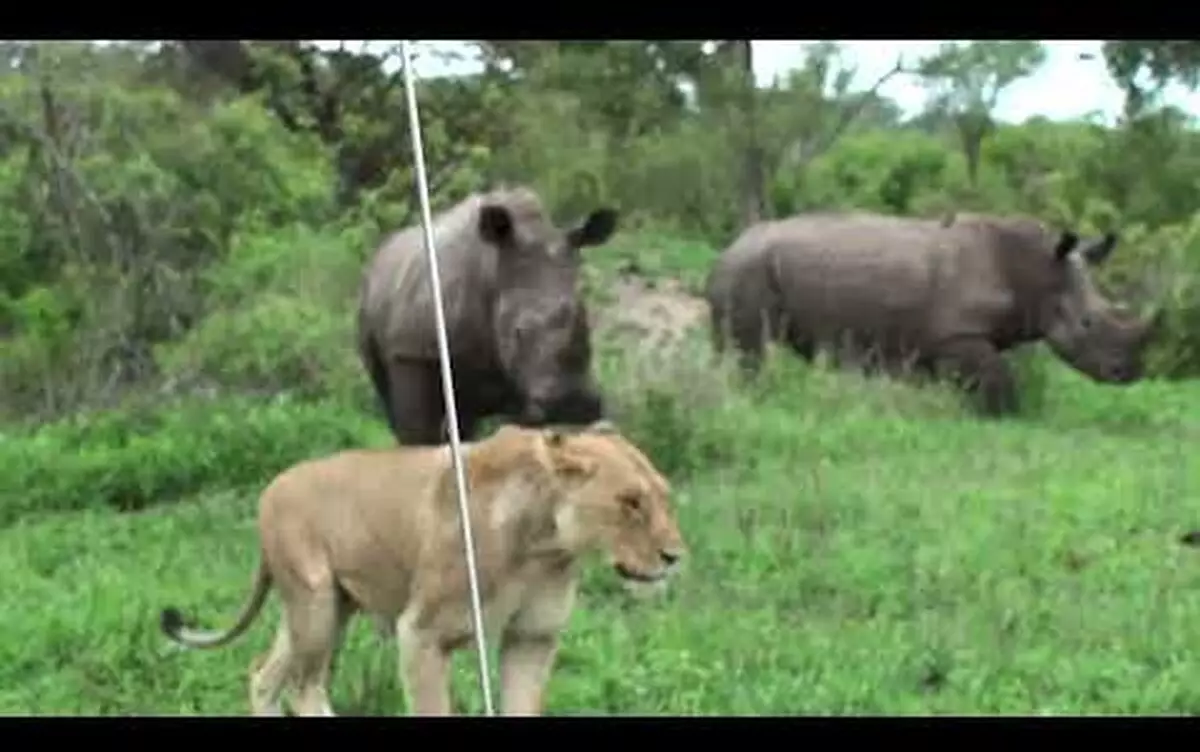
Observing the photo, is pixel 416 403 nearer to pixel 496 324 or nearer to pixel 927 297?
pixel 496 324

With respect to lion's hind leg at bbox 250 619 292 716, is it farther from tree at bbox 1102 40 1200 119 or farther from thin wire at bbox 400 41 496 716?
tree at bbox 1102 40 1200 119

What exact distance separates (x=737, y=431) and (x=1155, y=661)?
766 millimetres

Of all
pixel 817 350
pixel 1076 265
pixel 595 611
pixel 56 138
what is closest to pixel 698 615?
pixel 595 611

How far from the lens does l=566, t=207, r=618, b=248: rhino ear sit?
15.8 ft

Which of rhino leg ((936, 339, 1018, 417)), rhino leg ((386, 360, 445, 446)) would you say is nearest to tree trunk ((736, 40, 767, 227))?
rhino leg ((936, 339, 1018, 417))

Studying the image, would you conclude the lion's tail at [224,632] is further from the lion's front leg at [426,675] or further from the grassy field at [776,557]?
the lion's front leg at [426,675]

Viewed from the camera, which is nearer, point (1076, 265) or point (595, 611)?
point (595, 611)

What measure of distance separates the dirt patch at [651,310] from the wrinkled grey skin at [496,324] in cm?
6

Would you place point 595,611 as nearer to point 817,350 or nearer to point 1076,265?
point 817,350

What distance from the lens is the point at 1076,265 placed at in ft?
16.4

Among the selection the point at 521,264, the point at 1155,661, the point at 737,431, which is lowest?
the point at 1155,661

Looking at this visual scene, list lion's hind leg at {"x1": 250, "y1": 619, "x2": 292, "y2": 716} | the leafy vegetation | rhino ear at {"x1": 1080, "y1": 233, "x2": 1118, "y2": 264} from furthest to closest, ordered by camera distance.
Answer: rhino ear at {"x1": 1080, "y1": 233, "x2": 1118, "y2": 264} → the leafy vegetation → lion's hind leg at {"x1": 250, "y1": 619, "x2": 292, "y2": 716}

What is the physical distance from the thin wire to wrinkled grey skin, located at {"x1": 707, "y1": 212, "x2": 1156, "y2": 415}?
487 millimetres

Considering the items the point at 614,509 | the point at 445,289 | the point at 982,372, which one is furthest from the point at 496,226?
the point at 982,372
